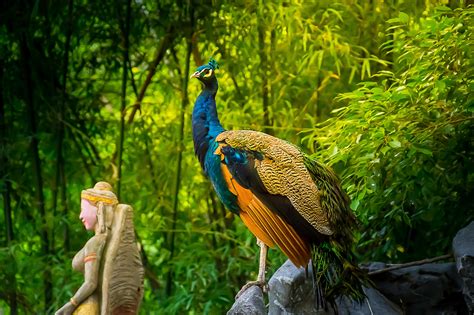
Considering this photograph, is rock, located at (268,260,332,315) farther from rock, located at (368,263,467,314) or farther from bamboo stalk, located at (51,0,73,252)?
bamboo stalk, located at (51,0,73,252)

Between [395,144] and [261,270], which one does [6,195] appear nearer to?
[261,270]

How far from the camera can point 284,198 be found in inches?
156

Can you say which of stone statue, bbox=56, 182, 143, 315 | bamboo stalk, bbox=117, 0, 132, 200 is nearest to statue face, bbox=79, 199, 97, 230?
stone statue, bbox=56, 182, 143, 315

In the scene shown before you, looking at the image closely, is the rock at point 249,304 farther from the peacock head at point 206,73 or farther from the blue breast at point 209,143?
the peacock head at point 206,73

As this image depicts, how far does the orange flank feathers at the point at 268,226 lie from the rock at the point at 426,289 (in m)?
0.68

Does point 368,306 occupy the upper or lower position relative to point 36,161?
lower

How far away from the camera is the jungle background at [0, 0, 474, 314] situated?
529 cm

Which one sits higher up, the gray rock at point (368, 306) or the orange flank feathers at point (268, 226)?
the orange flank feathers at point (268, 226)

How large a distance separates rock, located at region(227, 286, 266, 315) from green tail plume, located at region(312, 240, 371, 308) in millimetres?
189

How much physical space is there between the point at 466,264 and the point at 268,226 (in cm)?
69

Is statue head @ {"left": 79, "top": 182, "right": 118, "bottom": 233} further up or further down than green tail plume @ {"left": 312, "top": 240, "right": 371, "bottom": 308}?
further up

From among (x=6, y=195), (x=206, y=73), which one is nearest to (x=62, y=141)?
(x=6, y=195)

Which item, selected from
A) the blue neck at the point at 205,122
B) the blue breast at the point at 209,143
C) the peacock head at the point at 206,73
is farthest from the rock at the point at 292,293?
the peacock head at the point at 206,73

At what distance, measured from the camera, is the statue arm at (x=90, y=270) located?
3.68m
